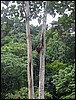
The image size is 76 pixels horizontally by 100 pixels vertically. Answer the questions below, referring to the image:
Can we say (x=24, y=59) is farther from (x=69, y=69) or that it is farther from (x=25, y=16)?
(x=25, y=16)

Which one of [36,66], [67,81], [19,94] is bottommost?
[19,94]

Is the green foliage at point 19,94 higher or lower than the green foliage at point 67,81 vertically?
lower

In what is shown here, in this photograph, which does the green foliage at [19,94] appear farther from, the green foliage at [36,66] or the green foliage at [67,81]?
the green foliage at [67,81]

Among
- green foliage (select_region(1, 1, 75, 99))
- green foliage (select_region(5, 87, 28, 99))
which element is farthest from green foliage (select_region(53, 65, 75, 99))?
green foliage (select_region(5, 87, 28, 99))

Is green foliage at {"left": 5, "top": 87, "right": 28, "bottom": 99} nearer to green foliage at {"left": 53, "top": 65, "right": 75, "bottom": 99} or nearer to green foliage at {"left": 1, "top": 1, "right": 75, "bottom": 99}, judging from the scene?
green foliage at {"left": 1, "top": 1, "right": 75, "bottom": 99}

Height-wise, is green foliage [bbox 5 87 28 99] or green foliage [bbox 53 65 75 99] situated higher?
green foliage [bbox 53 65 75 99]

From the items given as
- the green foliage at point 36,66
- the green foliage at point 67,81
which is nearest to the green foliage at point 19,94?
the green foliage at point 36,66

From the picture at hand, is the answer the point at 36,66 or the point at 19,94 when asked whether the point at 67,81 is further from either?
the point at 36,66

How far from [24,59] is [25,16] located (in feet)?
15.9

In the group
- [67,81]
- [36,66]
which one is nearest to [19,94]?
[67,81]

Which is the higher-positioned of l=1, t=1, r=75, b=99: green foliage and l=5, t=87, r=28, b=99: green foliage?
l=1, t=1, r=75, b=99: green foliage

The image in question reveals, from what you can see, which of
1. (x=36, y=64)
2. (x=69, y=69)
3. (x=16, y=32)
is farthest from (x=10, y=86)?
(x=16, y=32)

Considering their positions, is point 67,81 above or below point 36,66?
below

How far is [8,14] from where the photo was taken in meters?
6.14
